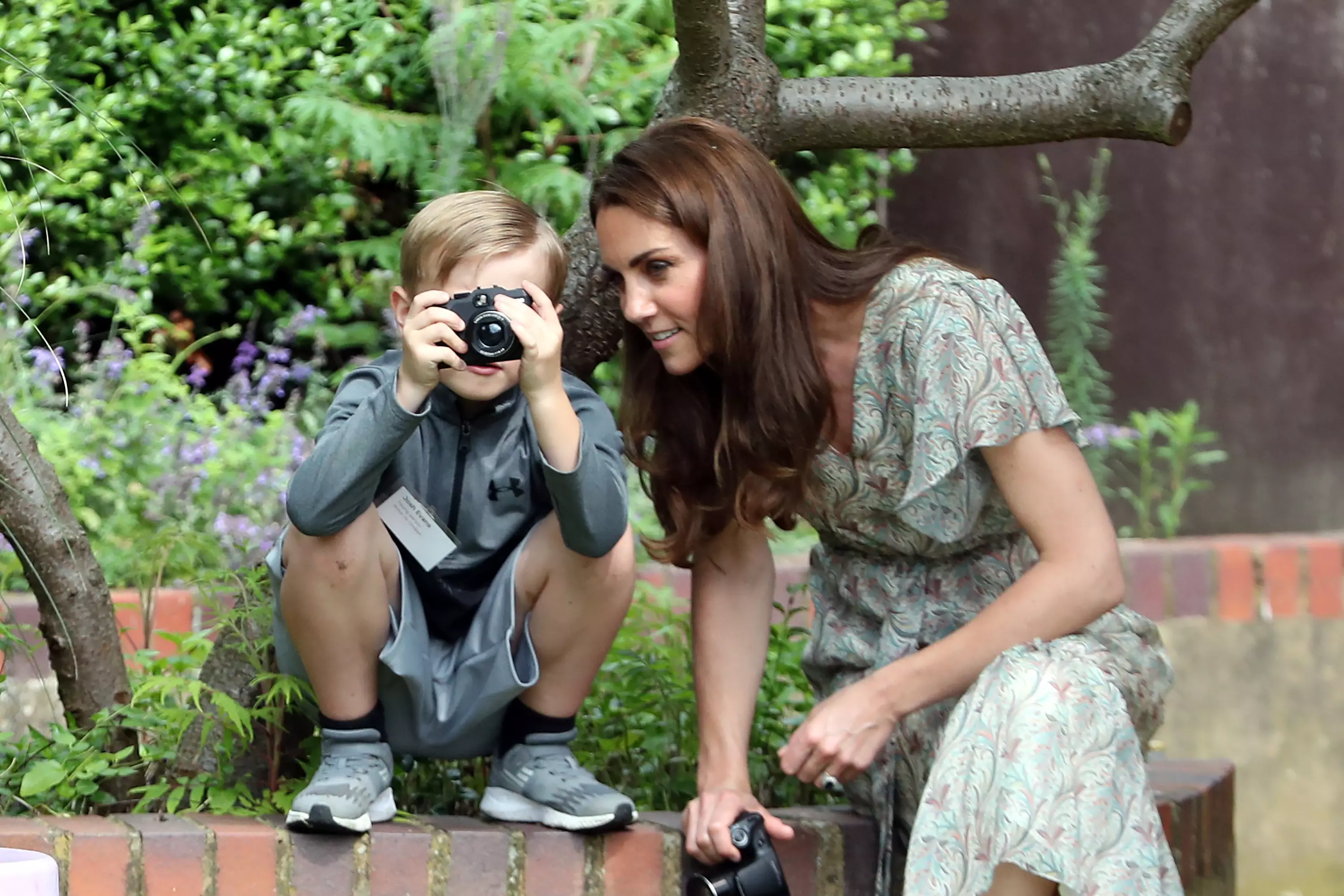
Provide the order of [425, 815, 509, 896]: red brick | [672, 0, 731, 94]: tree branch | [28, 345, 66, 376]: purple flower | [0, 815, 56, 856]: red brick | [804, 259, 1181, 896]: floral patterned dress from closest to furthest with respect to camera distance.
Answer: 1. [804, 259, 1181, 896]: floral patterned dress
2. [0, 815, 56, 856]: red brick
3. [425, 815, 509, 896]: red brick
4. [672, 0, 731, 94]: tree branch
5. [28, 345, 66, 376]: purple flower

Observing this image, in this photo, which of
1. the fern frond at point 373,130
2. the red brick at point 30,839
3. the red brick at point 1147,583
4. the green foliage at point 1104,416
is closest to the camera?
the red brick at point 30,839

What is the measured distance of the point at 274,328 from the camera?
4.34 metres

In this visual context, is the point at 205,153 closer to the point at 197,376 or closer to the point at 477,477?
the point at 197,376

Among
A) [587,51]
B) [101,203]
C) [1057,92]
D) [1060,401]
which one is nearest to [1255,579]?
[1057,92]

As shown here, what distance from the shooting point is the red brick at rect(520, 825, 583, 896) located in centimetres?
190

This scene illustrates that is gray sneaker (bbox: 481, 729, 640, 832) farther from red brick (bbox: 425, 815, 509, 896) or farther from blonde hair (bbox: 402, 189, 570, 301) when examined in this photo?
blonde hair (bbox: 402, 189, 570, 301)

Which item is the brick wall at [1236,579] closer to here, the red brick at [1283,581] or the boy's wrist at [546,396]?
the red brick at [1283,581]

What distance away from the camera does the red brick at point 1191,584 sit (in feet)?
11.4

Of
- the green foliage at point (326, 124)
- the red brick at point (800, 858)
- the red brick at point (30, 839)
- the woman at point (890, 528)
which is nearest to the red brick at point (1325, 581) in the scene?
the green foliage at point (326, 124)

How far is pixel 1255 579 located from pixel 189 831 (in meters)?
2.53

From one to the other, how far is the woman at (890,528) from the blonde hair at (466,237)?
9 centimetres

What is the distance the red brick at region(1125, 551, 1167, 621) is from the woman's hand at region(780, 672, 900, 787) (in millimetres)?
1774

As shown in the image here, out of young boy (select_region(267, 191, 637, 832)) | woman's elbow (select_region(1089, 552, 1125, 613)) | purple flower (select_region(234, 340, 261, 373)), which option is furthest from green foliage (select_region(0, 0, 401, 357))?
woman's elbow (select_region(1089, 552, 1125, 613))

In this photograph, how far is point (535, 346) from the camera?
1799mm
